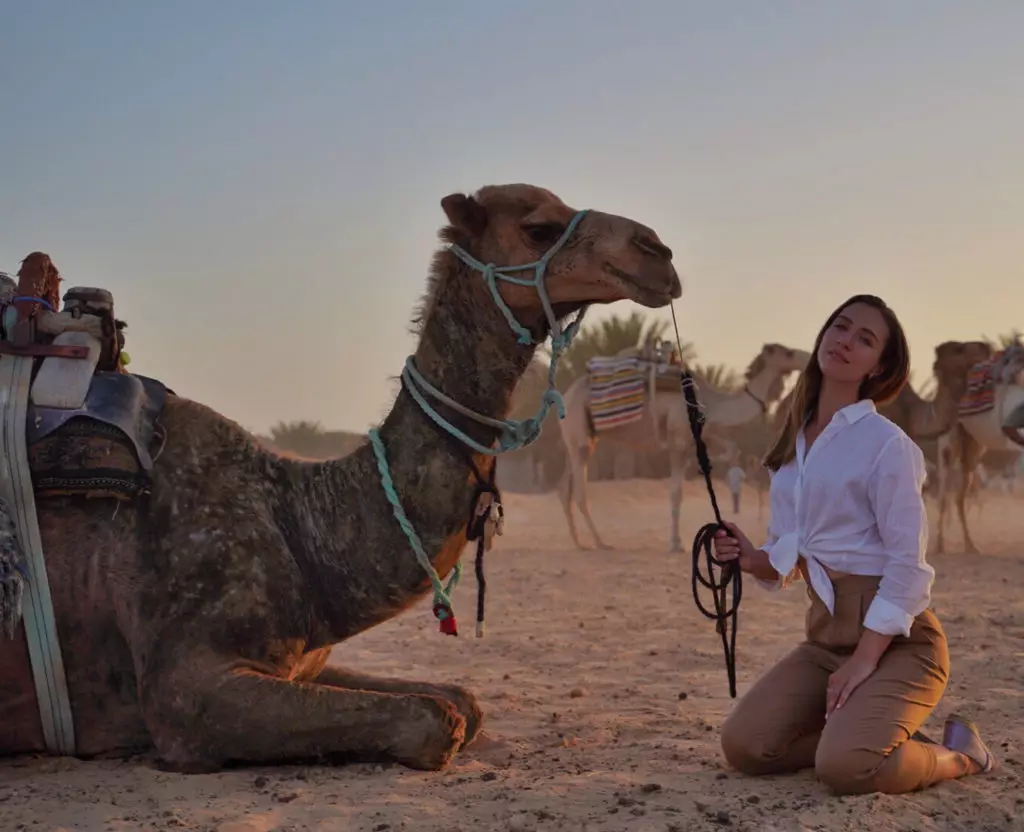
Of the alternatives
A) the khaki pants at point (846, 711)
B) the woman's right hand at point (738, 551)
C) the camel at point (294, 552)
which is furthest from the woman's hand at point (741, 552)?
the camel at point (294, 552)

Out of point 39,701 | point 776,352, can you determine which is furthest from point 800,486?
point 776,352

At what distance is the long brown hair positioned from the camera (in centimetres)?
368

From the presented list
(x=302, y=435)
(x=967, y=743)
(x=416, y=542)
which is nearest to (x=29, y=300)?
(x=416, y=542)

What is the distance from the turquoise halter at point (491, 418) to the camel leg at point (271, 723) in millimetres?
461

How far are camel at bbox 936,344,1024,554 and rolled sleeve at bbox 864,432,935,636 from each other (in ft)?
29.5

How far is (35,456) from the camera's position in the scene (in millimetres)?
3740

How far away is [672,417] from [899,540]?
11782 mm

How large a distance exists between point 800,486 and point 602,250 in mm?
1081

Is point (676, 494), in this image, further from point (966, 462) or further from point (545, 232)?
point (545, 232)

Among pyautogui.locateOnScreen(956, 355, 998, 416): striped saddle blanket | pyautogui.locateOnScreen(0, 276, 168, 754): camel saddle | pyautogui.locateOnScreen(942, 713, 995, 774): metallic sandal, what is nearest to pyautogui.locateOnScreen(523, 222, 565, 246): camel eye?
pyautogui.locateOnScreen(0, 276, 168, 754): camel saddle

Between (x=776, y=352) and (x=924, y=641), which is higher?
(x=776, y=352)

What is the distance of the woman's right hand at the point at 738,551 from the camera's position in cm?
368

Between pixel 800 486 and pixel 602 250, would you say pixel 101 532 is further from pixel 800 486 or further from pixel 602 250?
pixel 800 486

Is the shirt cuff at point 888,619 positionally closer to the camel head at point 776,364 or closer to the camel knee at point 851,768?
the camel knee at point 851,768
